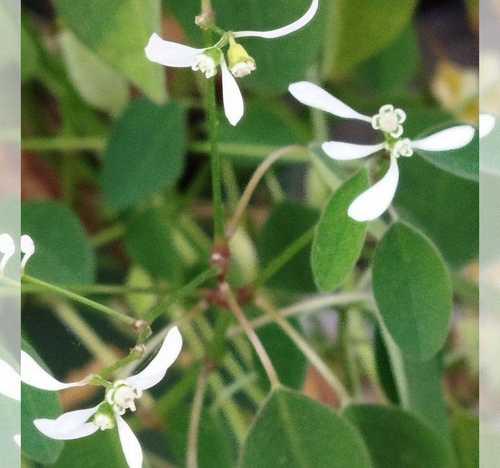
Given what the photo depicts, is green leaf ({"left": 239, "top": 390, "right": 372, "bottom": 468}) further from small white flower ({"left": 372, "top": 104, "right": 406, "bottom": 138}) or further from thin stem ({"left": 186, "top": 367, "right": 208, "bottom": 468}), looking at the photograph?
small white flower ({"left": 372, "top": 104, "right": 406, "bottom": 138})

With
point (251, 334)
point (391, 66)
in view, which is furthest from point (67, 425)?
point (391, 66)

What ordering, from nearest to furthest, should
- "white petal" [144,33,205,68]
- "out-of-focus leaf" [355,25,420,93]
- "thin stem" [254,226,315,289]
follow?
"white petal" [144,33,205,68] → "thin stem" [254,226,315,289] → "out-of-focus leaf" [355,25,420,93]

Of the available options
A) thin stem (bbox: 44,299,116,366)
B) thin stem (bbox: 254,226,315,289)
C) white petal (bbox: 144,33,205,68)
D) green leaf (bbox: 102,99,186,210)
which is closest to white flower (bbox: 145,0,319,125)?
white petal (bbox: 144,33,205,68)

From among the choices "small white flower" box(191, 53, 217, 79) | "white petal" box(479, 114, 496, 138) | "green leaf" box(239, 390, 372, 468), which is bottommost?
"green leaf" box(239, 390, 372, 468)

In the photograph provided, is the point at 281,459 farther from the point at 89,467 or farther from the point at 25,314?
the point at 25,314

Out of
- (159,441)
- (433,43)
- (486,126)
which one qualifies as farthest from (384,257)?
(433,43)

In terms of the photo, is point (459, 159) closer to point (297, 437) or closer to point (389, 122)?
point (389, 122)

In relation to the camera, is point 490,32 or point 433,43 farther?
point 433,43
